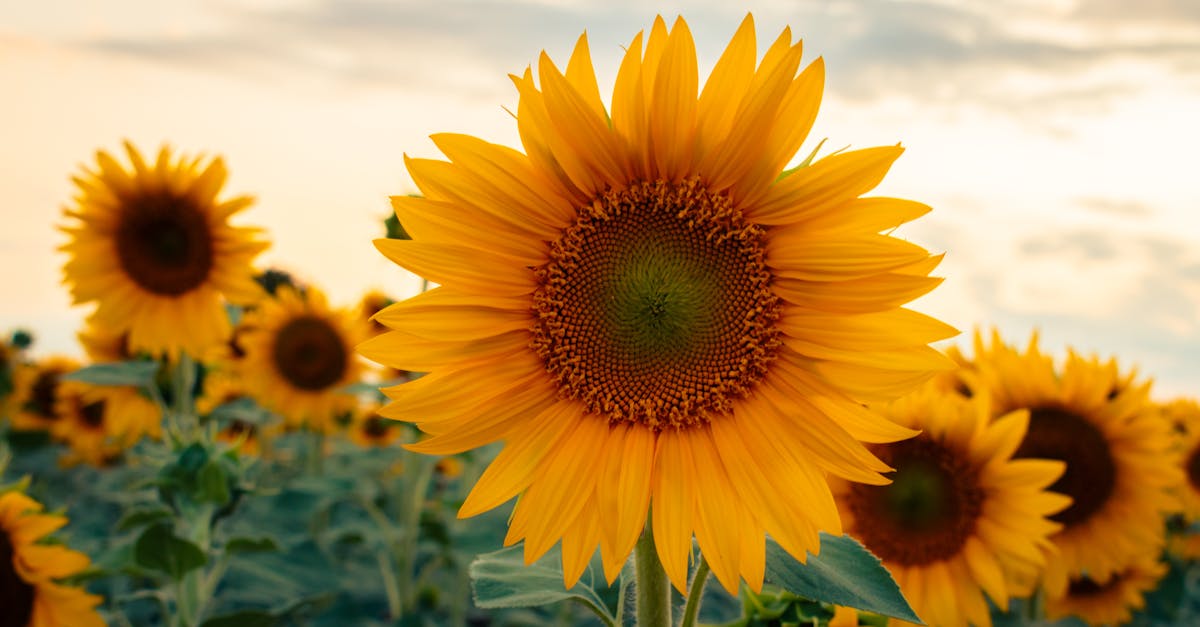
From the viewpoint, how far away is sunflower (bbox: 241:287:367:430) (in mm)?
7215

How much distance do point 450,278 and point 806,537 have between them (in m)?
0.88

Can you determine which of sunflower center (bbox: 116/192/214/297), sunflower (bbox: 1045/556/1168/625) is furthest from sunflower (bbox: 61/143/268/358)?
sunflower (bbox: 1045/556/1168/625)

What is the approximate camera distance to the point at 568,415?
2.13 m

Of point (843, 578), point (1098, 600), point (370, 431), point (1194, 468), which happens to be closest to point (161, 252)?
point (370, 431)

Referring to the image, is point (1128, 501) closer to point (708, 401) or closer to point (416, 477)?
point (708, 401)

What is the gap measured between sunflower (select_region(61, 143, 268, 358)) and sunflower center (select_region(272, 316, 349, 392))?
1755 mm

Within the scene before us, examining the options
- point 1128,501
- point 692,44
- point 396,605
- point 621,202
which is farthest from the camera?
point 396,605

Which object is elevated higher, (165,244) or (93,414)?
(165,244)

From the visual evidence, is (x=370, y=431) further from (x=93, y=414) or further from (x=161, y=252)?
(x=161, y=252)

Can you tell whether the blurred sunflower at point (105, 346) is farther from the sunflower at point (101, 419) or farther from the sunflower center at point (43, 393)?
the sunflower center at point (43, 393)

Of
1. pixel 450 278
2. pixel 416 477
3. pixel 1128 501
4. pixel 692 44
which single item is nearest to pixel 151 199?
pixel 416 477

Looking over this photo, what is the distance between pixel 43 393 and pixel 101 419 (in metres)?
1.27

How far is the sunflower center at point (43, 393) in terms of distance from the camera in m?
9.28

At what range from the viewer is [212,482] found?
3.66 metres
